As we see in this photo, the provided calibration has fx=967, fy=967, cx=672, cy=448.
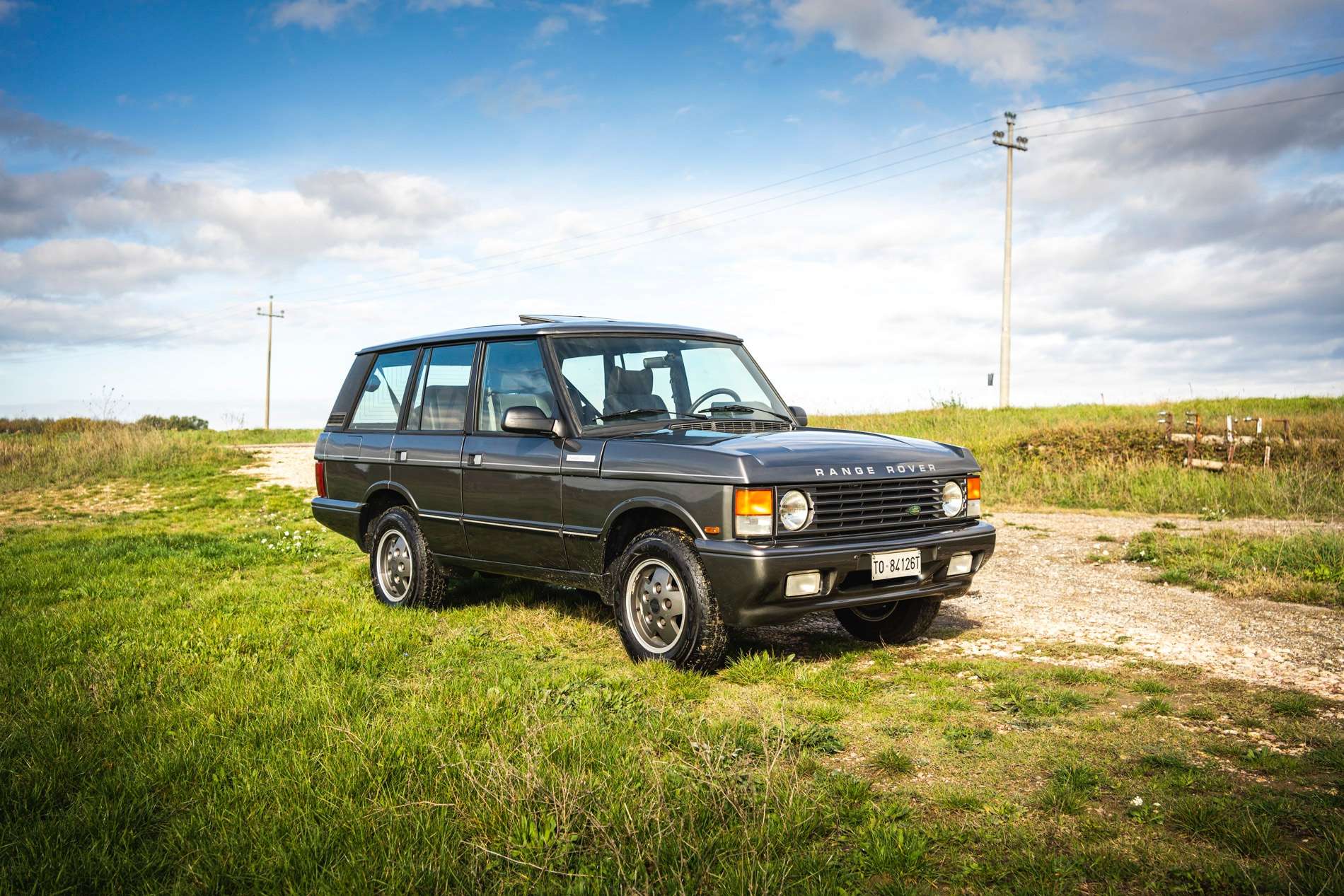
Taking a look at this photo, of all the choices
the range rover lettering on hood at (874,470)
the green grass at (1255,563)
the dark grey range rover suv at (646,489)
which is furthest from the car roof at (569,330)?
the green grass at (1255,563)

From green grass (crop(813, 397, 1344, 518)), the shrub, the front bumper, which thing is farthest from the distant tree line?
the front bumper

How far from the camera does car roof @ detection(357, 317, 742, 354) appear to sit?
632 cm

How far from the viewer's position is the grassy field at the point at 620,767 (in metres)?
2.91

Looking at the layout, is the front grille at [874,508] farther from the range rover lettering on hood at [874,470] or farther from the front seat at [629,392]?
the front seat at [629,392]

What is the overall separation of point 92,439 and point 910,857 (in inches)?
960

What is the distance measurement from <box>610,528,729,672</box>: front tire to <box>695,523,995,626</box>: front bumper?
0.09 m

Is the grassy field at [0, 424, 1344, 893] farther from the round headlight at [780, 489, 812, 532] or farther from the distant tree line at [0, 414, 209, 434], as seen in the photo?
Answer: the distant tree line at [0, 414, 209, 434]

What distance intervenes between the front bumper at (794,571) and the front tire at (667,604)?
9 centimetres

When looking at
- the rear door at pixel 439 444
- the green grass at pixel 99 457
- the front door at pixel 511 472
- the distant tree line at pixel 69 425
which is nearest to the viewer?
the front door at pixel 511 472

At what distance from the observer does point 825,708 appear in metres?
4.66

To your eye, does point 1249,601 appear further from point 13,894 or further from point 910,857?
point 13,894

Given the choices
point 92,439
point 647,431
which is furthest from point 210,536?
point 92,439

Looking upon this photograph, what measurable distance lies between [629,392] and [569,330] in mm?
566

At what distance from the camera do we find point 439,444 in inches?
274
